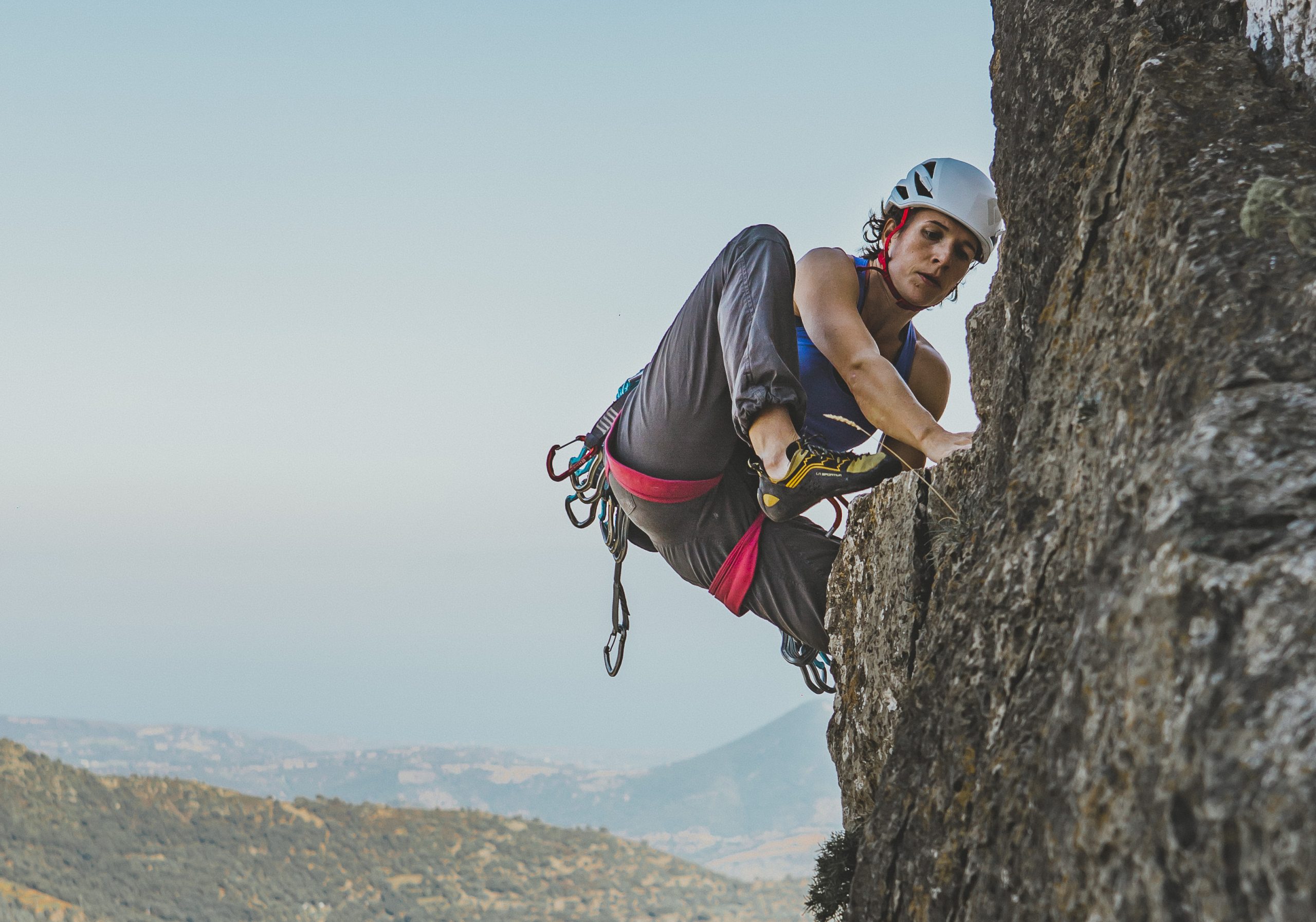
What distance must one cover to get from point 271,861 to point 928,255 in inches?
2187

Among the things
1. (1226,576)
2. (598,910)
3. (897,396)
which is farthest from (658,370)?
(598,910)

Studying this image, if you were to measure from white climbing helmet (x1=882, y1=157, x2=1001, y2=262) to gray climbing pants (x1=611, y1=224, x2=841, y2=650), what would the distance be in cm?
114

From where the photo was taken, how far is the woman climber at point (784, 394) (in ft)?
13.7

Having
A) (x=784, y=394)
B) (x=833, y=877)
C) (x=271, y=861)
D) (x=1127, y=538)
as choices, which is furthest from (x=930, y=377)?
(x=271, y=861)

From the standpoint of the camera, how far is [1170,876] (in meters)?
1.63

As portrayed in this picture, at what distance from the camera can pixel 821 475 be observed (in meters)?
3.99

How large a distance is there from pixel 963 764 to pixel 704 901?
66.8 meters

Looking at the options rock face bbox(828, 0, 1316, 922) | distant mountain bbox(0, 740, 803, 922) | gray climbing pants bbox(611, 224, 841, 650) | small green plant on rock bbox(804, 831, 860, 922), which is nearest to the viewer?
rock face bbox(828, 0, 1316, 922)

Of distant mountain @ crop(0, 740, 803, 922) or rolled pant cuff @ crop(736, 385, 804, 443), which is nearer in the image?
rolled pant cuff @ crop(736, 385, 804, 443)

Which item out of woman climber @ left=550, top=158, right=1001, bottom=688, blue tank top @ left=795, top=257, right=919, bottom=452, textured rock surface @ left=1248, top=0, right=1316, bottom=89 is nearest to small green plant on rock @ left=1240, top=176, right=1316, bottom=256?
textured rock surface @ left=1248, top=0, right=1316, bottom=89

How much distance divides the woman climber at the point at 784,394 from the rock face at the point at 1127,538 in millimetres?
716

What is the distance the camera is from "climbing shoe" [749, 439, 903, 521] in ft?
13.1

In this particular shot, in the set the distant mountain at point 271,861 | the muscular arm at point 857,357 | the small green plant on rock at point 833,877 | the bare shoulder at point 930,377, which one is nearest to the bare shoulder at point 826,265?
the muscular arm at point 857,357

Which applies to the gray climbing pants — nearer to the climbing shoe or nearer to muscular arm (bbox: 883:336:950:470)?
the climbing shoe
